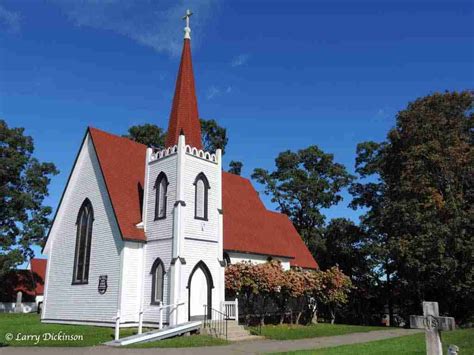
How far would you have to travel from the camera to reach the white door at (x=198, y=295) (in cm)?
2108

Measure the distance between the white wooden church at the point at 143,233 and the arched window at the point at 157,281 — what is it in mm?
47

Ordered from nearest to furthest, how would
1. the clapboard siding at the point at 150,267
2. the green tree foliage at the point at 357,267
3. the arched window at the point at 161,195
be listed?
the clapboard siding at the point at 150,267 < the arched window at the point at 161,195 < the green tree foliage at the point at 357,267

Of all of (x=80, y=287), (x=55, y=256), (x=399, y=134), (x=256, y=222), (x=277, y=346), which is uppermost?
(x=399, y=134)

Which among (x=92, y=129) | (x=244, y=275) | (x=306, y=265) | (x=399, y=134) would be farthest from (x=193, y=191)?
→ (x=399, y=134)

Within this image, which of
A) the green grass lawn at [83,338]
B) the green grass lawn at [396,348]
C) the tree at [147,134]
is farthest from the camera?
the tree at [147,134]

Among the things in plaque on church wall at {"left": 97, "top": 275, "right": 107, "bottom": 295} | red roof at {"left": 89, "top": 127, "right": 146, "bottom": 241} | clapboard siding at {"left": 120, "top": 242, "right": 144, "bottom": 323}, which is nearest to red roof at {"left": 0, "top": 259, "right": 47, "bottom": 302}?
red roof at {"left": 89, "top": 127, "right": 146, "bottom": 241}

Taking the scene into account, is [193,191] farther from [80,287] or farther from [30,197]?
[30,197]

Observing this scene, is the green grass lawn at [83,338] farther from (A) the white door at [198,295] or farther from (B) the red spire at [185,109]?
(B) the red spire at [185,109]

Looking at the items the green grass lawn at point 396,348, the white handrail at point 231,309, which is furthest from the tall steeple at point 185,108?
the green grass lawn at point 396,348

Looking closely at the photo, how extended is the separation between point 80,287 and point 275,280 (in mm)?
10089

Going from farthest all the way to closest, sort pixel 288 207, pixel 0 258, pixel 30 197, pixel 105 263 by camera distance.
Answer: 1. pixel 288 207
2. pixel 30 197
3. pixel 0 258
4. pixel 105 263

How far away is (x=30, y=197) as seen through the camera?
39844mm

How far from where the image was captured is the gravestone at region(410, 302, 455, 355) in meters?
9.09

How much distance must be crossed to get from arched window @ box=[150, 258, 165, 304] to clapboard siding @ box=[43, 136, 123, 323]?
1.64 metres
